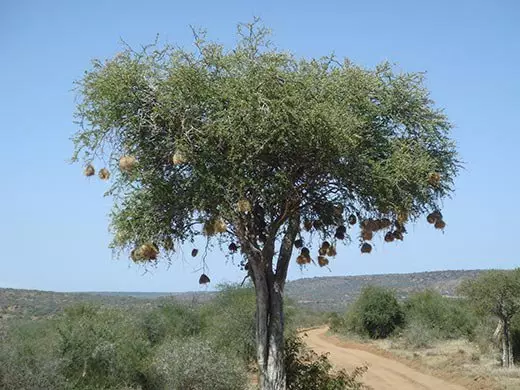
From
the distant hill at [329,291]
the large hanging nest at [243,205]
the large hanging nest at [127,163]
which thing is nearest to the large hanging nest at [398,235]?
the large hanging nest at [243,205]

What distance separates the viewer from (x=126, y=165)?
28.9ft

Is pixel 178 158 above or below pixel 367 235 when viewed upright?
above

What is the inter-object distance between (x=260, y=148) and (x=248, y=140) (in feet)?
0.72

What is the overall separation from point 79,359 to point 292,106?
15055 mm

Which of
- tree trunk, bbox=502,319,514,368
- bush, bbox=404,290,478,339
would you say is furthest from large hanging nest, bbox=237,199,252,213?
bush, bbox=404,290,478,339

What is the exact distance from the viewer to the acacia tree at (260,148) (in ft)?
29.1

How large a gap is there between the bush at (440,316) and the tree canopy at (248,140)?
3688 centimetres

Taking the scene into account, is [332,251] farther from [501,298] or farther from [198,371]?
[501,298]

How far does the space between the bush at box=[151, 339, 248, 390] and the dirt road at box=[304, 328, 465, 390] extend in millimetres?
4294

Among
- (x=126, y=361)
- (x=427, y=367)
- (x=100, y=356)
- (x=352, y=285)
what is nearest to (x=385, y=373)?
(x=427, y=367)

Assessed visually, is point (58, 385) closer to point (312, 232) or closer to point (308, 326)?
point (312, 232)

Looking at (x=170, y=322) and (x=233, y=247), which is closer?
(x=233, y=247)

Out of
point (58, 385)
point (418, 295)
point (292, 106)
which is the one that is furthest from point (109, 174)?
point (418, 295)

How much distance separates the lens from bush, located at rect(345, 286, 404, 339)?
53766mm
